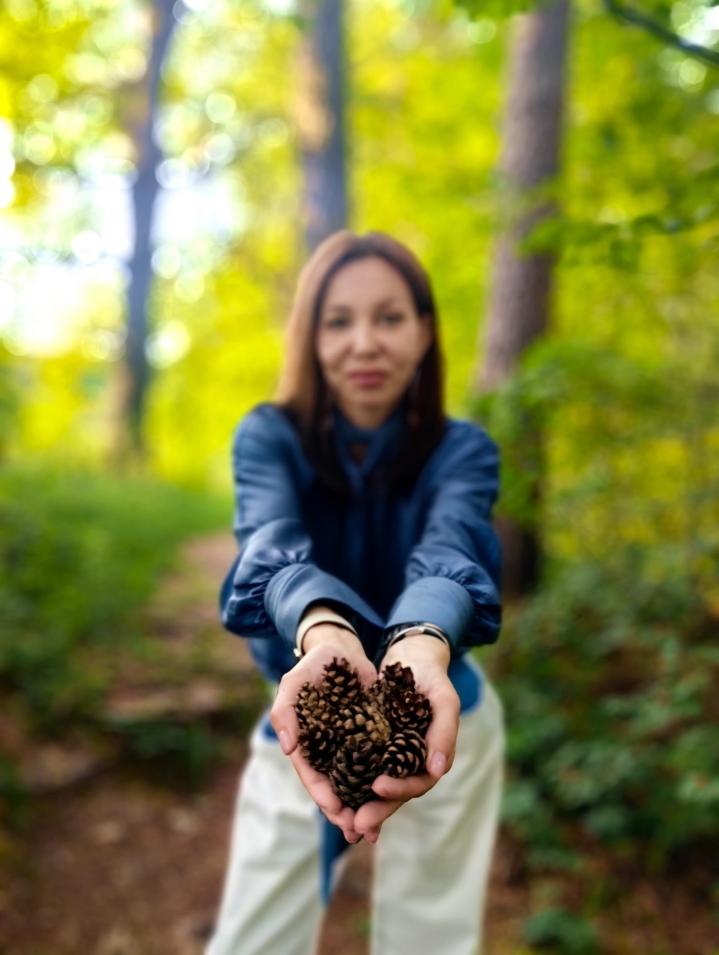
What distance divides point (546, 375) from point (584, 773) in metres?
1.63

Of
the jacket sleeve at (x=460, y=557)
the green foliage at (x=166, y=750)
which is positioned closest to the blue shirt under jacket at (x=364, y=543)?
the jacket sleeve at (x=460, y=557)

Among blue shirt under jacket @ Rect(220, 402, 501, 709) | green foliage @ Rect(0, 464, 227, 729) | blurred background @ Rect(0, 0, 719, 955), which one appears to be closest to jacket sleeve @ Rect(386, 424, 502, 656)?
blue shirt under jacket @ Rect(220, 402, 501, 709)

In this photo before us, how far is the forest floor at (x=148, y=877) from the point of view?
2984 millimetres

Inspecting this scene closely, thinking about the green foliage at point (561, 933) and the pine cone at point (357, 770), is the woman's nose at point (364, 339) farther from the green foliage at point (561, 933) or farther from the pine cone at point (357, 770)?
the green foliage at point (561, 933)

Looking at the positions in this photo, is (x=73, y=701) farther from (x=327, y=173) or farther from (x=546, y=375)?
(x=327, y=173)

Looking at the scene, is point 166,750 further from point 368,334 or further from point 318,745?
point 318,745

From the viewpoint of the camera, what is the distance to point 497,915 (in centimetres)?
315

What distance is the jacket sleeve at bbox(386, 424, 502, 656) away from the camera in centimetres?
146

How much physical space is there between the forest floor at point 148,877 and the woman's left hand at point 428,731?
2.18 metres

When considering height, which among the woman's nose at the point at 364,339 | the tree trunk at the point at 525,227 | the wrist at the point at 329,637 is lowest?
the wrist at the point at 329,637

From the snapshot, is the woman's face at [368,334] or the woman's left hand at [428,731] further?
the woman's face at [368,334]

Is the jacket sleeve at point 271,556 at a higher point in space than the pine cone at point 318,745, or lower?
higher

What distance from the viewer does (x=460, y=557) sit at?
164 centimetres

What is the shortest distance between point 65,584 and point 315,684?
Result: 12.5 ft
